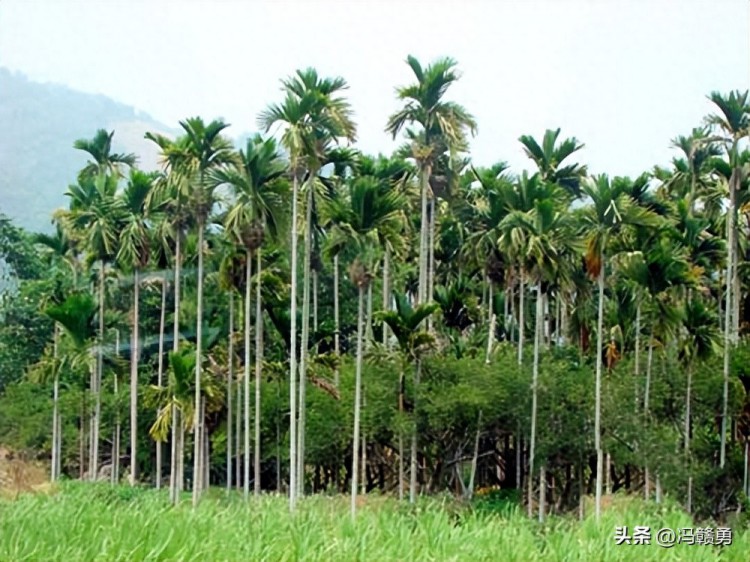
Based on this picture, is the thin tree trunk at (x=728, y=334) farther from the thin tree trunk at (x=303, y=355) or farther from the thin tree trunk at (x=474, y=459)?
the thin tree trunk at (x=303, y=355)

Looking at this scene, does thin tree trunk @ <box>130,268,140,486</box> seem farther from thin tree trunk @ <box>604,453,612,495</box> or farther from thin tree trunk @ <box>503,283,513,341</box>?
thin tree trunk @ <box>604,453,612,495</box>

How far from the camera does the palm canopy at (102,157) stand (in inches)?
518

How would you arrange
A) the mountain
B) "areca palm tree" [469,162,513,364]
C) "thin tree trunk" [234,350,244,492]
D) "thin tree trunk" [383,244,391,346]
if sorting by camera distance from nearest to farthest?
the mountain
"areca palm tree" [469,162,513,364]
"thin tree trunk" [383,244,391,346]
"thin tree trunk" [234,350,244,492]

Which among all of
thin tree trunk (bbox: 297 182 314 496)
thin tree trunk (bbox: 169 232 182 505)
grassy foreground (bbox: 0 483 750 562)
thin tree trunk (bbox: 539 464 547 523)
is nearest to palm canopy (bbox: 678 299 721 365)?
thin tree trunk (bbox: 539 464 547 523)

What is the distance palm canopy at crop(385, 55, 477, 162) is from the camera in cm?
1282

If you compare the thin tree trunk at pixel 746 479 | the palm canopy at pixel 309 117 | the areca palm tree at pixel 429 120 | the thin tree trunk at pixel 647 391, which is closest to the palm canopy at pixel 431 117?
the areca palm tree at pixel 429 120

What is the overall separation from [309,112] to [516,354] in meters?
4.82

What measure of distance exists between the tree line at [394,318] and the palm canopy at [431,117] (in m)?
0.03

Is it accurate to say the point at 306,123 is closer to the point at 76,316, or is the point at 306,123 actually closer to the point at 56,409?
the point at 76,316

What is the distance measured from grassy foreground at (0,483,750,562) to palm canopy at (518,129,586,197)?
6402mm

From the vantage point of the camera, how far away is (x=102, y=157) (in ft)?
45.3

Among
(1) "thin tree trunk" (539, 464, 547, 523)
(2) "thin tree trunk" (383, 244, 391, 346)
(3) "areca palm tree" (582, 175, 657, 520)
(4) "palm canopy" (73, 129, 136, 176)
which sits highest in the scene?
(4) "palm canopy" (73, 129, 136, 176)

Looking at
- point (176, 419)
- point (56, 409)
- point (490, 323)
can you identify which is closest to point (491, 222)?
point (490, 323)

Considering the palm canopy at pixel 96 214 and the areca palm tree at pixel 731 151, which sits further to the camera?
the palm canopy at pixel 96 214
